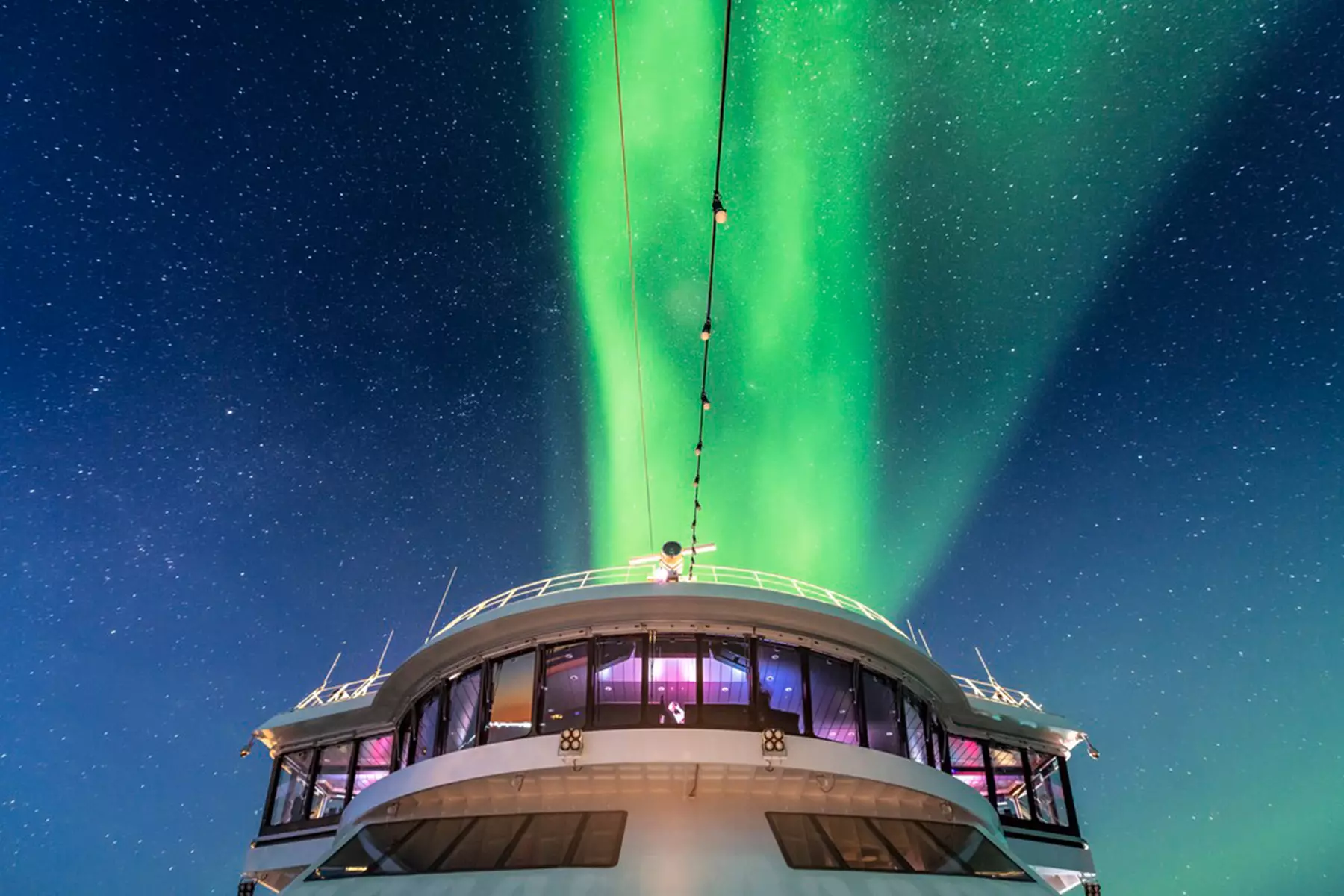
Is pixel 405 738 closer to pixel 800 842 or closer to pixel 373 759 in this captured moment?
pixel 373 759

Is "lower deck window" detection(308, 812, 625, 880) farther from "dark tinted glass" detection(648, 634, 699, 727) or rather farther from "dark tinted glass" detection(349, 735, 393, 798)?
"dark tinted glass" detection(349, 735, 393, 798)

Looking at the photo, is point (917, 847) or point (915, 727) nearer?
point (917, 847)

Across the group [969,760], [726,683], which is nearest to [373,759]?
[726,683]

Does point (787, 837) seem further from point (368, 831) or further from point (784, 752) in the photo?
point (368, 831)

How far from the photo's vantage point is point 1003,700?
27.2 m

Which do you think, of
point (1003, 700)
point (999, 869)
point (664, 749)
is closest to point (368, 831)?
point (664, 749)

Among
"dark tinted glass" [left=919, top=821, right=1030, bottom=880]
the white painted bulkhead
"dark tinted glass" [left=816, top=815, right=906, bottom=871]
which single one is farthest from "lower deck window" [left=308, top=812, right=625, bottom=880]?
"dark tinted glass" [left=919, top=821, right=1030, bottom=880]

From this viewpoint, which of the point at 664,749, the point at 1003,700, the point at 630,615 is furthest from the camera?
the point at 1003,700

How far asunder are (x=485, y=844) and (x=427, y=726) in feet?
15.6

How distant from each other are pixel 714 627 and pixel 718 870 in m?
5.07

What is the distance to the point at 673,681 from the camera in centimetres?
1781

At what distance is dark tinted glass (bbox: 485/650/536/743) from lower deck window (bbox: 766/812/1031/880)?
5.82 meters

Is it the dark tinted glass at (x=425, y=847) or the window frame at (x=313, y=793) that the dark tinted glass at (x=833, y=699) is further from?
the window frame at (x=313, y=793)

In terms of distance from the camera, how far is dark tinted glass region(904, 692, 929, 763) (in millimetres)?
19812
